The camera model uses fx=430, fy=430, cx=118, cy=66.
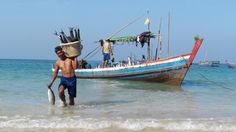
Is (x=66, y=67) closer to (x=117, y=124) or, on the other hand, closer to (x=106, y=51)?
(x=117, y=124)

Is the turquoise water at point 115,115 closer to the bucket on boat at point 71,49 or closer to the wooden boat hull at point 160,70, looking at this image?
the bucket on boat at point 71,49

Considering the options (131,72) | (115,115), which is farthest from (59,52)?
(131,72)

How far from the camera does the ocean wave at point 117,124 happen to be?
7023 millimetres

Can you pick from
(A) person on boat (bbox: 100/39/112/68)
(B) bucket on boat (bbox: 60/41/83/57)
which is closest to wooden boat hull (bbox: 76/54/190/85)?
(A) person on boat (bbox: 100/39/112/68)

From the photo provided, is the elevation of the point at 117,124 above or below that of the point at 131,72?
below

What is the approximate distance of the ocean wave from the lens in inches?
277

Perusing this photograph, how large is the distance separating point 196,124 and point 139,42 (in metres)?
13.2

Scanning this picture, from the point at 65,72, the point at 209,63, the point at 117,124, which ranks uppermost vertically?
the point at 65,72

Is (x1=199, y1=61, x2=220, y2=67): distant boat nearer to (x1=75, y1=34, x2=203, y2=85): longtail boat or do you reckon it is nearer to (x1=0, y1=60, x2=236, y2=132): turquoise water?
(x1=75, y1=34, x2=203, y2=85): longtail boat

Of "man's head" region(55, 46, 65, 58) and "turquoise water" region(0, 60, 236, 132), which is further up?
"man's head" region(55, 46, 65, 58)

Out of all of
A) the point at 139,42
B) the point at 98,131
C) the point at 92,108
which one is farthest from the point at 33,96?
the point at 139,42

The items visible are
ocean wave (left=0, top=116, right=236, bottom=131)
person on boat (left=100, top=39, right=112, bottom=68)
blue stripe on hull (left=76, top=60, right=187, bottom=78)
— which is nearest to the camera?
ocean wave (left=0, top=116, right=236, bottom=131)

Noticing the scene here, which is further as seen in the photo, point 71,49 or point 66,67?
point 71,49

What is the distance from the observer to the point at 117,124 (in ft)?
23.8
